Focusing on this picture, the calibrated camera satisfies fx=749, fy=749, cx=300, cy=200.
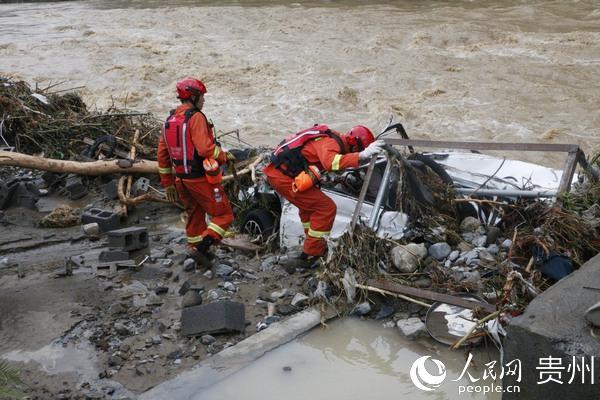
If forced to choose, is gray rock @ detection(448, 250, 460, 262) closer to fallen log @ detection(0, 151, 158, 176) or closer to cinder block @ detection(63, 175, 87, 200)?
fallen log @ detection(0, 151, 158, 176)

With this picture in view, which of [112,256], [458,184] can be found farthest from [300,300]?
[112,256]

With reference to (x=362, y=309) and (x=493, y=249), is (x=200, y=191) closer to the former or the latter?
(x=362, y=309)

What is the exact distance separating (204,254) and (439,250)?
2.14 metres

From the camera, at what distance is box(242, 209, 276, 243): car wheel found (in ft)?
24.2

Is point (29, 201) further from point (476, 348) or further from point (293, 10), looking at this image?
point (293, 10)

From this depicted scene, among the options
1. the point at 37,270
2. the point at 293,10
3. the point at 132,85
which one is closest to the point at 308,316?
the point at 37,270

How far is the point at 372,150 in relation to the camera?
6.22 meters

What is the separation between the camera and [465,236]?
6.35 meters

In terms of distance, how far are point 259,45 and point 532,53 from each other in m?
7.00

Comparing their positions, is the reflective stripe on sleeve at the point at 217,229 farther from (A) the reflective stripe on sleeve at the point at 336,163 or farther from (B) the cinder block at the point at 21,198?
(B) the cinder block at the point at 21,198

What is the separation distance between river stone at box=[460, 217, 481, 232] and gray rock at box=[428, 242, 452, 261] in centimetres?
37

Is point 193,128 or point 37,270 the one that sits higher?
point 193,128

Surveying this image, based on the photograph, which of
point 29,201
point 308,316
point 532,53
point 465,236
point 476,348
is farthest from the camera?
point 532,53

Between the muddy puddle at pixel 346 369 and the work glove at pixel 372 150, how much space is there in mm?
1470
